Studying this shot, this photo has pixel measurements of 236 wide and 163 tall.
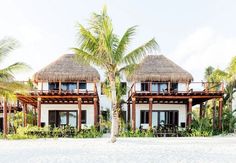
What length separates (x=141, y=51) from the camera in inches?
712

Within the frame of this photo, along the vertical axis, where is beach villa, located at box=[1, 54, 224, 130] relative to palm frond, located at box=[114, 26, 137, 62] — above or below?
below

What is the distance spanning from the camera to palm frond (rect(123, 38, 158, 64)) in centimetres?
1809

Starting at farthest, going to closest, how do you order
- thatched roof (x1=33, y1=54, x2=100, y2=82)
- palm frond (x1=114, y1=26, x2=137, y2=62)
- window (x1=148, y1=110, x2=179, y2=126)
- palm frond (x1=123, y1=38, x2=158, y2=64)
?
1. window (x1=148, y1=110, x2=179, y2=126)
2. thatched roof (x1=33, y1=54, x2=100, y2=82)
3. palm frond (x1=123, y1=38, x2=158, y2=64)
4. palm frond (x1=114, y1=26, x2=137, y2=62)

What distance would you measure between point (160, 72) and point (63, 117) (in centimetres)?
728

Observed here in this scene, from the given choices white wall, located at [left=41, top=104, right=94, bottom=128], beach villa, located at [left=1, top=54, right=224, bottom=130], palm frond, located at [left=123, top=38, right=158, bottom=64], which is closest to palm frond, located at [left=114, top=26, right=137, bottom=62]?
palm frond, located at [left=123, top=38, right=158, bottom=64]

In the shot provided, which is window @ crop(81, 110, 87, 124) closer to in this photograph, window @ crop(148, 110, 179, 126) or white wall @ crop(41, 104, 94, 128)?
white wall @ crop(41, 104, 94, 128)

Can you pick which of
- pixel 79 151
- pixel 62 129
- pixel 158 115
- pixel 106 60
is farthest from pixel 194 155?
pixel 158 115

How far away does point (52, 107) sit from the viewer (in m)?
28.3

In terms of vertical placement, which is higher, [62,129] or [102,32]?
[102,32]

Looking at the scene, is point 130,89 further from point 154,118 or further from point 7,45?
point 7,45

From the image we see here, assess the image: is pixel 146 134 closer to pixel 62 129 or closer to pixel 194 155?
pixel 62 129

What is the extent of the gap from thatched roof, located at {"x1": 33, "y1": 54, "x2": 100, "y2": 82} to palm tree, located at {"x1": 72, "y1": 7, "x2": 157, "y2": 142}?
25.8 feet

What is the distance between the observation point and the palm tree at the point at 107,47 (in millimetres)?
17719

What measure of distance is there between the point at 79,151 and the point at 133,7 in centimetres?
1040
